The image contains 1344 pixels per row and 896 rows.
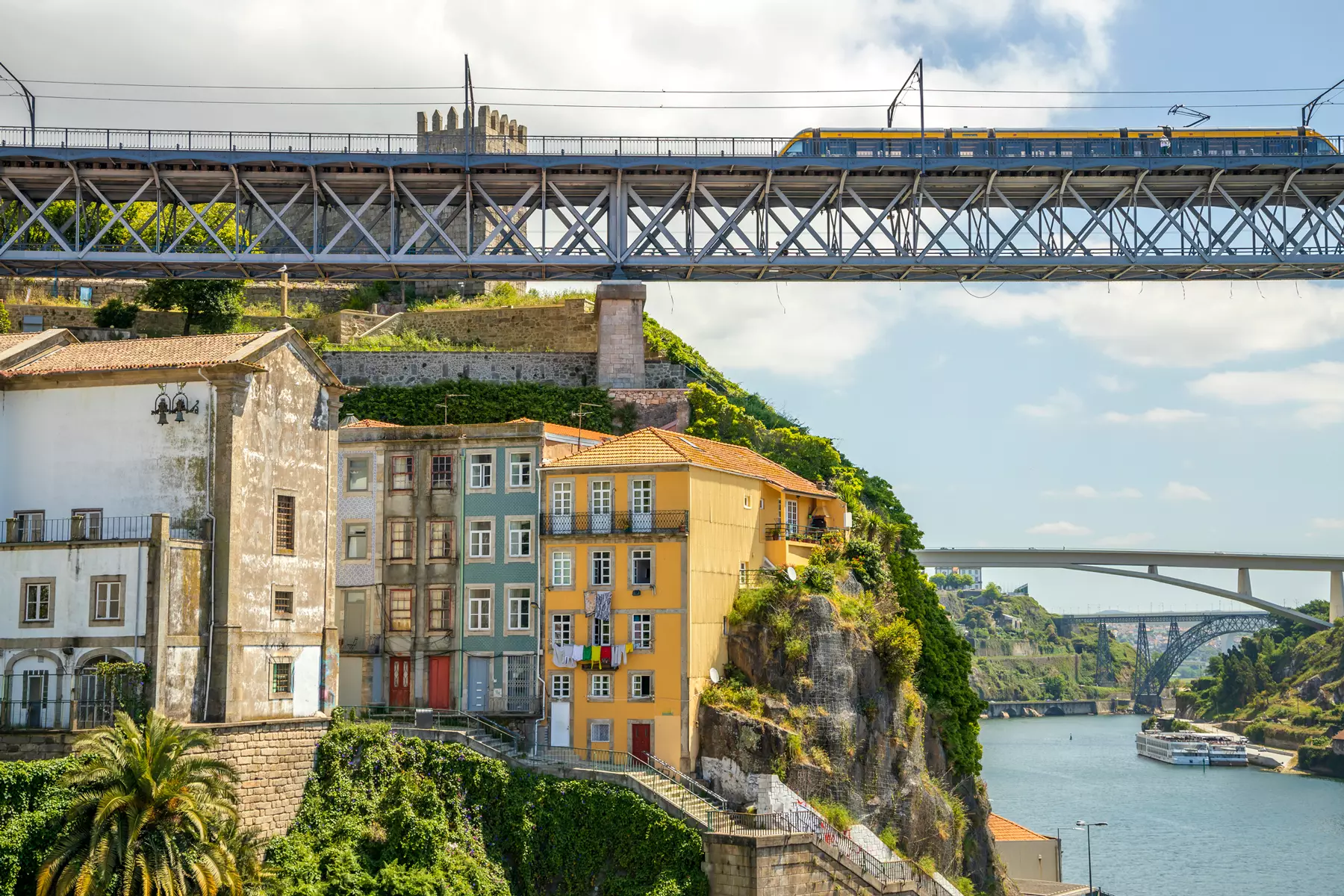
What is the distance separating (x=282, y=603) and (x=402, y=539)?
9.04 m

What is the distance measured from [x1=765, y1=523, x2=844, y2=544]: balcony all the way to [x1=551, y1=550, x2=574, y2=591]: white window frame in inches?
316

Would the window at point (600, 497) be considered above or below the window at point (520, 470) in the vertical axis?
below

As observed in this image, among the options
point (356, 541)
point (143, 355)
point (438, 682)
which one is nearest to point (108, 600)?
point (143, 355)

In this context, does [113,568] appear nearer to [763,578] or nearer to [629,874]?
[629,874]

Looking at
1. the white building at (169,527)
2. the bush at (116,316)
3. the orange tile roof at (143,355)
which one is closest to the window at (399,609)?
the white building at (169,527)

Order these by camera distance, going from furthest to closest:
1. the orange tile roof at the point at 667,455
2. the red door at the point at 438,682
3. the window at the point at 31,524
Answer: the red door at the point at 438,682, the orange tile roof at the point at 667,455, the window at the point at 31,524

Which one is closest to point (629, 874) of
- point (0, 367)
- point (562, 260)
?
point (0, 367)

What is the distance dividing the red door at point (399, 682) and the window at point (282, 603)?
8290 mm

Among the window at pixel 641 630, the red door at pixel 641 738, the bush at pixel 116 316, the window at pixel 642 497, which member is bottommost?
the red door at pixel 641 738

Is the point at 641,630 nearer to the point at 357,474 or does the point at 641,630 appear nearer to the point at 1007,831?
the point at 357,474

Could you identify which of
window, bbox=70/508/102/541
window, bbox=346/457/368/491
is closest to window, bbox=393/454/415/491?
window, bbox=346/457/368/491

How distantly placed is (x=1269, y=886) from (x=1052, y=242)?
38.7 metres

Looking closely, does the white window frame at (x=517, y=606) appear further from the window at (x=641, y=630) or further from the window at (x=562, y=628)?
the window at (x=641, y=630)

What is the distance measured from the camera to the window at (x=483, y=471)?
52.7 m
